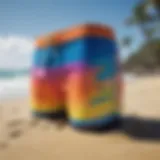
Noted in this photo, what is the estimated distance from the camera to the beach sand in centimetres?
171

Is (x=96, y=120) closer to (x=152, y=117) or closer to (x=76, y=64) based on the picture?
(x=76, y=64)

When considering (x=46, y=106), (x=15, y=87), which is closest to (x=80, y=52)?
(x=46, y=106)

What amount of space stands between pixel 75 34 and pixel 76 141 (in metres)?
1.04

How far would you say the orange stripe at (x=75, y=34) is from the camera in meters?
2.19

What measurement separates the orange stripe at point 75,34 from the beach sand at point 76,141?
92cm

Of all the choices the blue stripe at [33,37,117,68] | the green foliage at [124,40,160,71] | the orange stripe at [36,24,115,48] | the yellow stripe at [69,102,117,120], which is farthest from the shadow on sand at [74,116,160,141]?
the green foliage at [124,40,160,71]

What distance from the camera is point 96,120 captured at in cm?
220

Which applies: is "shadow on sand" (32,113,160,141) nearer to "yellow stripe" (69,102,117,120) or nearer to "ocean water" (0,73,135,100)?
"yellow stripe" (69,102,117,120)

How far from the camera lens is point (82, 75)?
219cm

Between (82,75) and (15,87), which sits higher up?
(82,75)

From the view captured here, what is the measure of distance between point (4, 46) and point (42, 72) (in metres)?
0.50

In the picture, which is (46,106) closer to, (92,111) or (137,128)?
(92,111)

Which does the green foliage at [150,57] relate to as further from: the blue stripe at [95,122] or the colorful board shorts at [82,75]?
the blue stripe at [95,122]

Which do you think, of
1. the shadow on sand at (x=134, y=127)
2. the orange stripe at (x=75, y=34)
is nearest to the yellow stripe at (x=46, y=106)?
the shadow on sand at (x=134, y=127)
